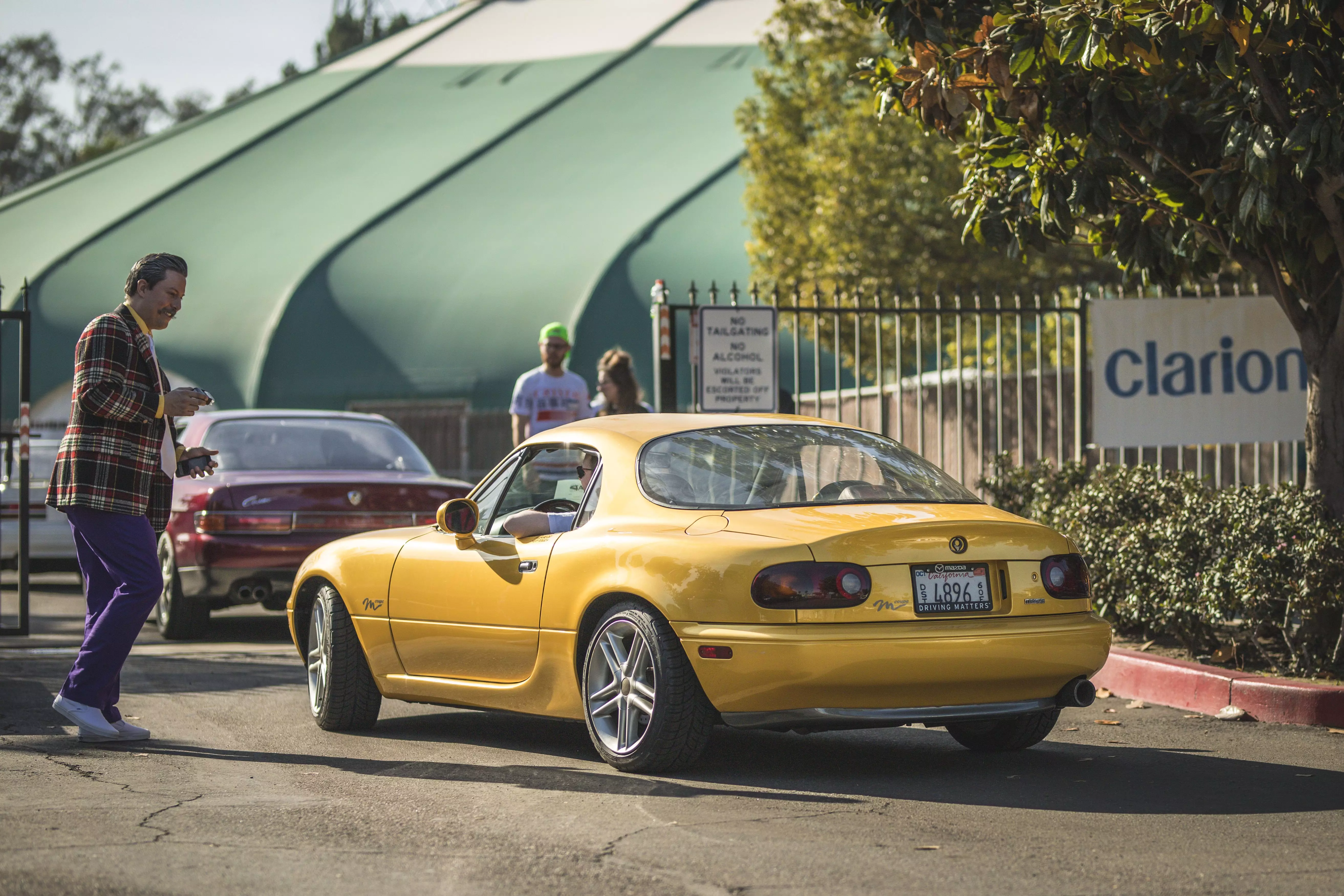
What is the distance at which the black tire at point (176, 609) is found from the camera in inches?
438

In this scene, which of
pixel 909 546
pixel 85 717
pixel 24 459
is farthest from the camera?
pixel 24 459

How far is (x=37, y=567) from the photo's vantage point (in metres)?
16.1

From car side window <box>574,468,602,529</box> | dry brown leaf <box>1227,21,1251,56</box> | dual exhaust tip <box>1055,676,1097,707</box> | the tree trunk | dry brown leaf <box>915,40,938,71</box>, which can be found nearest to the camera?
dual exhaust tip <box>1055,676,1097,707</box>

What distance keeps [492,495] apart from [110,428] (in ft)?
5.11

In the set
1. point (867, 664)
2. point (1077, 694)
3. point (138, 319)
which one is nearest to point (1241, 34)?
point (1077, 694)

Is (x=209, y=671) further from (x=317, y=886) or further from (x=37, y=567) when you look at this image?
(x=37, y=567)

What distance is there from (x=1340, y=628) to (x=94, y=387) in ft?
19.0

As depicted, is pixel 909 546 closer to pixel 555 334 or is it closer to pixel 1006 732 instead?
pixel 1006 732

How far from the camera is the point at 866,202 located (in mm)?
22750

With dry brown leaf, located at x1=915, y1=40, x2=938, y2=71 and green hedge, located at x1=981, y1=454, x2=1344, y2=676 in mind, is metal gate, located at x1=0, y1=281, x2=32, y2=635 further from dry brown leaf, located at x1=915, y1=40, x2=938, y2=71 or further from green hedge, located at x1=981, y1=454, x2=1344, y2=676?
green hedge, located at x1=981, y1=454, x2=1344, y2=676

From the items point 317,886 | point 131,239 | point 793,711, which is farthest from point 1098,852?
point 131,239

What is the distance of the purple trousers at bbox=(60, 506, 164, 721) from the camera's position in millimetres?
6805

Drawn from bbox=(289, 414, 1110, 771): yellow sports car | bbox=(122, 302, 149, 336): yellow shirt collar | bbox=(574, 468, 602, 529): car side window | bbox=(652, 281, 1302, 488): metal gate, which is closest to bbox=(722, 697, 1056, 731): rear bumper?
bbox=(289, 414, 1110, 771): yellow sports car

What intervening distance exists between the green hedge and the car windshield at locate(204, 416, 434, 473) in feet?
15.5
